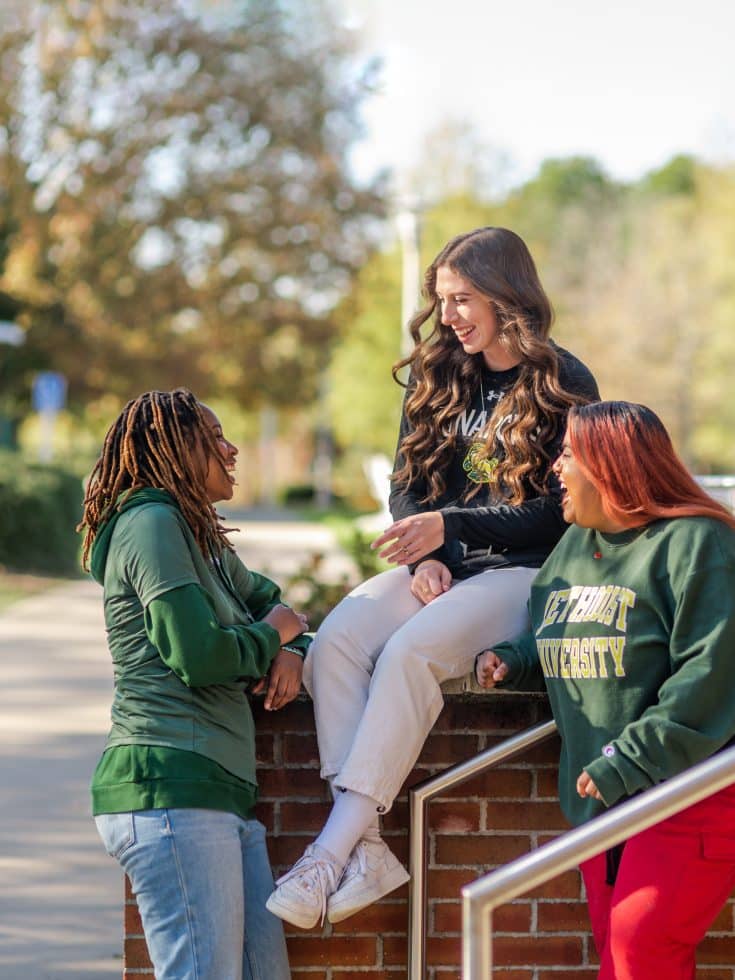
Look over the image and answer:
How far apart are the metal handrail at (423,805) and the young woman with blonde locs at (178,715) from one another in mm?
371

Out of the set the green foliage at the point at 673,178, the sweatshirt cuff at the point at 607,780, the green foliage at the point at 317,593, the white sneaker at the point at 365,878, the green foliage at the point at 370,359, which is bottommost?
the white sneaker at the point at 365,878

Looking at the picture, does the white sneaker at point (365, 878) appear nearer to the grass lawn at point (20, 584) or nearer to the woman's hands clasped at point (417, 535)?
the woman's hands clasped at point (417, 535)

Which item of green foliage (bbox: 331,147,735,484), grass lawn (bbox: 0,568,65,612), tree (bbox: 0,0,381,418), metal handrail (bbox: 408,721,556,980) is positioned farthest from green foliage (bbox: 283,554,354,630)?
green foliage (bbox: 331,147,735,484)

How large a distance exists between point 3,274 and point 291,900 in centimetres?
2634

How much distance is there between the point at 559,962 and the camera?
11.6ft

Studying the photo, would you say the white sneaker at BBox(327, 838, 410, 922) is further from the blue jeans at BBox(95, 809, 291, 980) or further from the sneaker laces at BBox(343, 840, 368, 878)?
the blue jeans at BBox(95, 809, 291, 980)

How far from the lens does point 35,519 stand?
61.3 feet

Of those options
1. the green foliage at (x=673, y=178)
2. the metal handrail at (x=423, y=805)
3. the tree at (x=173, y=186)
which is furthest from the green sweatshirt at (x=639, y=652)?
the green foliage at (x=673, y=178)

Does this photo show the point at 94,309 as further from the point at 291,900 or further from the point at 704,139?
the point at 291,900

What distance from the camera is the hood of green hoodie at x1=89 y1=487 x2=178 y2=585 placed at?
307 centimetres

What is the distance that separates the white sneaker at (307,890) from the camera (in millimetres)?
3018

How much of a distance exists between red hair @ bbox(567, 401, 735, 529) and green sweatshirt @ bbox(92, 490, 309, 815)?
2.66ft

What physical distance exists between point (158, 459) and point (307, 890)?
997 millimetres

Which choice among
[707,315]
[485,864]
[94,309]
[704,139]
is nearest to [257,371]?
[94,309]
